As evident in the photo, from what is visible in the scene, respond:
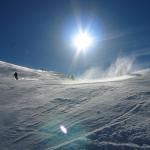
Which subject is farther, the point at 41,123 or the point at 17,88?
the point at 17,88

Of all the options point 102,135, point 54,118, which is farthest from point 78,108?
point 102,135

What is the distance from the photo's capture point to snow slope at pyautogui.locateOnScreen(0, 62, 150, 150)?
48.8 ft

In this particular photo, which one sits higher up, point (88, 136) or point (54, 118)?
point (54, 118)

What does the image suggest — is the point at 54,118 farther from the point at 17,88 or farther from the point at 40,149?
the point at 17,88

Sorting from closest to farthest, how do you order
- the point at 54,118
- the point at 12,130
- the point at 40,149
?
the point at 40,149
the point at 12,130
the point at 54,118

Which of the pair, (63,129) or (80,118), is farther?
(80,118)

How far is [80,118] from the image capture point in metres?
18.1

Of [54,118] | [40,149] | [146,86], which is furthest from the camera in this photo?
[146,86]

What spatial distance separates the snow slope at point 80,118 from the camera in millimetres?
14883

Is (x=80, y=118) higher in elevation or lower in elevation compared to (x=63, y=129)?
higher

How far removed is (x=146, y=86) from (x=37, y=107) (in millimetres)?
8275

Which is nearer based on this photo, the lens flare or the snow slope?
the snow slope

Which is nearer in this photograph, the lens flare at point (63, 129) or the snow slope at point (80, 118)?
the snow slope at point (80, 118)

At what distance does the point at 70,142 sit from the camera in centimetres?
1499
